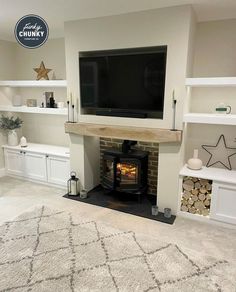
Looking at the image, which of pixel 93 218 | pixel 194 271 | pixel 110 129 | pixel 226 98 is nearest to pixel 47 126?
pixel 110 129

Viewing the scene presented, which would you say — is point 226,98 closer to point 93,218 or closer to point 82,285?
point 93,218

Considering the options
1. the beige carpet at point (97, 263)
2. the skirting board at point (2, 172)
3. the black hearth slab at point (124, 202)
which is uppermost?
the skirting board at point (2, 172)

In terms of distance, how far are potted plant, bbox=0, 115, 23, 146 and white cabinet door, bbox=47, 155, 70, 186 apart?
3.21ft

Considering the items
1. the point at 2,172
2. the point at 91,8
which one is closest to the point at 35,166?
the point at 2,172

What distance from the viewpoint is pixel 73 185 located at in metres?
3.72

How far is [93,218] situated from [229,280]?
1.69 m

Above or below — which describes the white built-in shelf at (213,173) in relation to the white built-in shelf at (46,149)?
below

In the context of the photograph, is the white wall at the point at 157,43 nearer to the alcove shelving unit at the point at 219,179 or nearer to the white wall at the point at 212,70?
the alcove shelving unit at the point at 219,179

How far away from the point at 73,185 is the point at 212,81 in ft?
8.04

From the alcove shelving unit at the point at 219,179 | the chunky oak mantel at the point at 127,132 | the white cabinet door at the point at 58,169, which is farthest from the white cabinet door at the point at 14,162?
the alcove shelving unit at the point at 219,179

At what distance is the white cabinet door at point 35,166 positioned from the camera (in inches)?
164

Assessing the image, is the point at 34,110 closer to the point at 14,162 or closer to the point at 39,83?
the point at 39,83

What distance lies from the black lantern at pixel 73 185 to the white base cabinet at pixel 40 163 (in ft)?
0.84

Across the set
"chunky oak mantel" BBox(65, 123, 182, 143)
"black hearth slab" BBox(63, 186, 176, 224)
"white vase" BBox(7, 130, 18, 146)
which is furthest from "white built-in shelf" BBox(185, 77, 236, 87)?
"white vase" BBox(7, 130, 18, 146)
